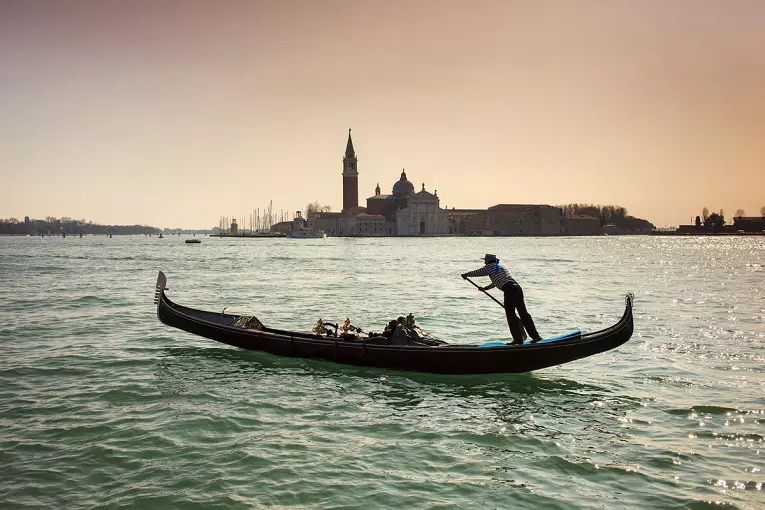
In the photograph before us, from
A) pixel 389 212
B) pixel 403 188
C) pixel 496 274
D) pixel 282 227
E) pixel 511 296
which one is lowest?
pixel 511 296

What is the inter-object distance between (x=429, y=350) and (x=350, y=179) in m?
128

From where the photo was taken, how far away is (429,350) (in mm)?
9156

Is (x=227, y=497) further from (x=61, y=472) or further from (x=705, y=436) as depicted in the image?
(x=705, y=436)

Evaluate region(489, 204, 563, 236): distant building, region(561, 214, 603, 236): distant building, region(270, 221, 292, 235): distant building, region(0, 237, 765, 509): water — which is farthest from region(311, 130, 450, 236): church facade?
region(0, 237, 765, 509): water

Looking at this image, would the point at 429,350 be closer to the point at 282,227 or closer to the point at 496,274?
the point at 496,274

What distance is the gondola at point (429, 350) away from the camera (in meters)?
8.84

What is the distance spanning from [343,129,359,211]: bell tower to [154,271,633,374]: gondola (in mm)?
124571

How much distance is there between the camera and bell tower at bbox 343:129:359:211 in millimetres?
134125

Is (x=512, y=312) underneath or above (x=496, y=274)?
underneath

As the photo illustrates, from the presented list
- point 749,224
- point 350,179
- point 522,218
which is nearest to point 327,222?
point 350,179

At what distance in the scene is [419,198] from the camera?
432 feet

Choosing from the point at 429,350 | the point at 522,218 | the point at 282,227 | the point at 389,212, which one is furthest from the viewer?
the point at 282,227

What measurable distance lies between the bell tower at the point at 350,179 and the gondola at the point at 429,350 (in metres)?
125

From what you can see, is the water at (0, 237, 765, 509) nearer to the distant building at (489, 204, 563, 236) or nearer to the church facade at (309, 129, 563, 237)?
the church facade at (309, 129, 563, 237)
